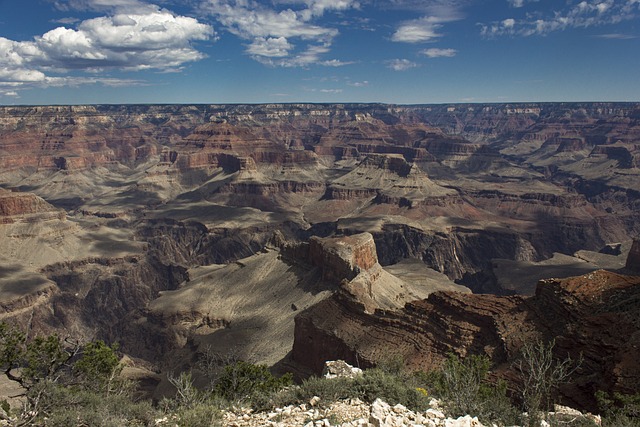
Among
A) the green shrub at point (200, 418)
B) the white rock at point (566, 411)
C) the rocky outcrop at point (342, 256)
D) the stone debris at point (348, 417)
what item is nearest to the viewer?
the stone debris at point (348, 417)

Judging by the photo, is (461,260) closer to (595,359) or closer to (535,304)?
(535,304)

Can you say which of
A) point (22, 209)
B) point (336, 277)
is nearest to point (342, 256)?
point (336, 277)

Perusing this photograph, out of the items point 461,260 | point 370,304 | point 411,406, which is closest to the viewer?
point 411,406

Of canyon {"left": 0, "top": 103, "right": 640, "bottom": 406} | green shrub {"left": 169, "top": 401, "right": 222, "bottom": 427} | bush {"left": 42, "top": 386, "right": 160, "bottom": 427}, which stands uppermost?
green shrub {"left": 169, "top": 401, "right": 222, "bottom": 427}

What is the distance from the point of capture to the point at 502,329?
35.2 metres

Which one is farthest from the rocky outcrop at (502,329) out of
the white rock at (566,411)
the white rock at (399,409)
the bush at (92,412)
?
the bush at (92,412)

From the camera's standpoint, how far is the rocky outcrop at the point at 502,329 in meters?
26.2

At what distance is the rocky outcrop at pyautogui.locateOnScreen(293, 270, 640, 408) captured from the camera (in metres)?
26.2

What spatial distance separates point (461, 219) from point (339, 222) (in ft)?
138

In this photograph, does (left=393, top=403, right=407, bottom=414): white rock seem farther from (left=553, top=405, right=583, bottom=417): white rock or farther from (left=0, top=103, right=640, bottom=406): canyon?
(left=0, top=103, right=640, bottom=406): canyon

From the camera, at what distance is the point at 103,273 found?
120 meters

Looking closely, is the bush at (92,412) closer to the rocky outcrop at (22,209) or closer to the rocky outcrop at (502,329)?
the rocky outcrop at (502,329)

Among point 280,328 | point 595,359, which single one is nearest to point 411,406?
point 595,359

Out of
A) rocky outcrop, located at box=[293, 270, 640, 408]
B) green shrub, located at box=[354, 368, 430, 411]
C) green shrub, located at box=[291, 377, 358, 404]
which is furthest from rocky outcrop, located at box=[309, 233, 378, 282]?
green shrub, located at box=[291, 377, 358, 404]
